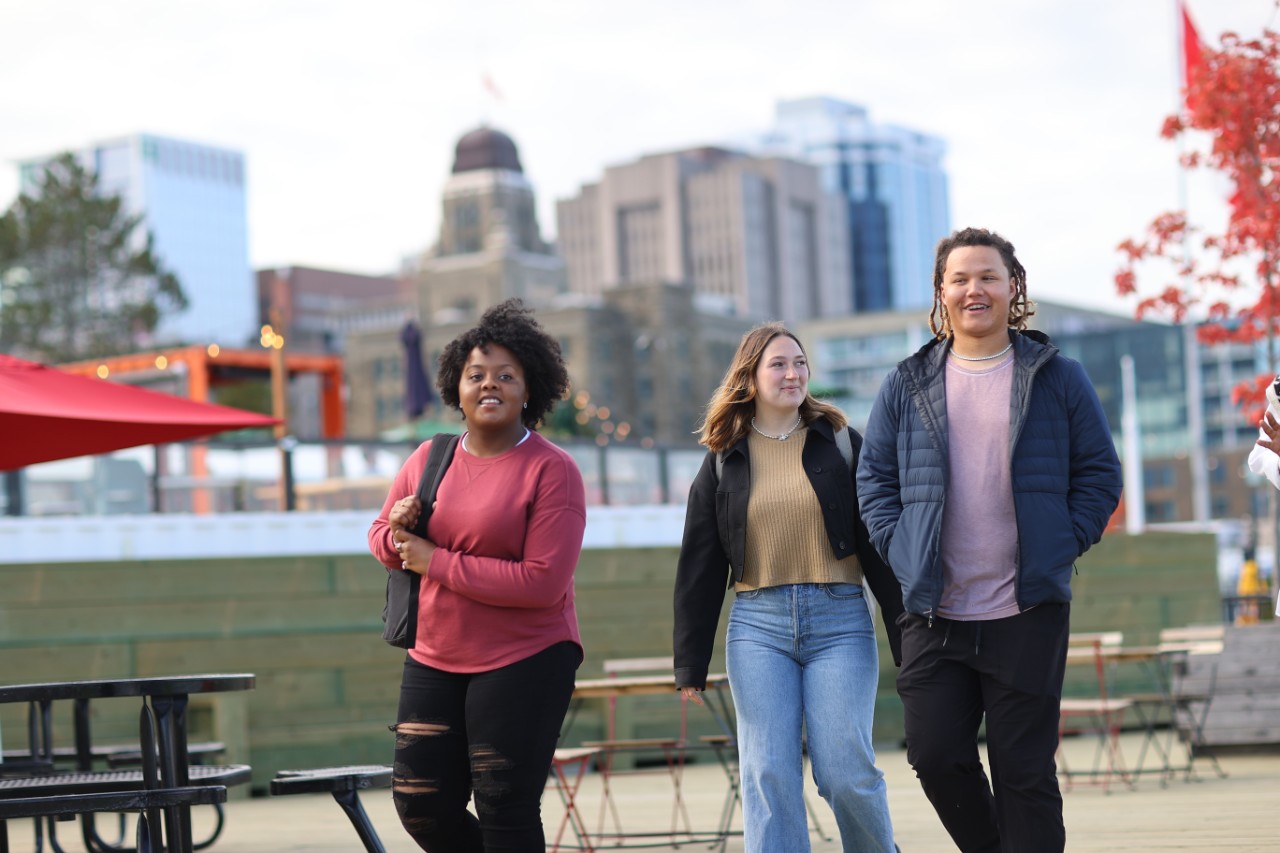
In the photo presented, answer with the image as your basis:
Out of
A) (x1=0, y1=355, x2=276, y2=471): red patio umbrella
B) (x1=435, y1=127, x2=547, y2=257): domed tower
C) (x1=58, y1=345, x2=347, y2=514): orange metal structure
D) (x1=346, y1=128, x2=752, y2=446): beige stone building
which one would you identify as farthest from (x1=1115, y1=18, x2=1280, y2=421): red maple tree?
(x1=435, y1=127, x2=547, y2=257): domed tower

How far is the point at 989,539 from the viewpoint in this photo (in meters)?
4.26

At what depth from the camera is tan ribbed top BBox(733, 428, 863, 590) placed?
15.3 ft

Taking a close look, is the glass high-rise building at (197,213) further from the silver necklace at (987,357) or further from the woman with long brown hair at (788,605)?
the silver necklace at (987,357)

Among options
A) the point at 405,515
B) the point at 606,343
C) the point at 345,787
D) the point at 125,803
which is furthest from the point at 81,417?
the point at 606,343

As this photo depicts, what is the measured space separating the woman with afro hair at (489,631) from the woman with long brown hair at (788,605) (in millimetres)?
492

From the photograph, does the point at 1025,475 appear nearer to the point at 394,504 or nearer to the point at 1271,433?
the point at 1271,433

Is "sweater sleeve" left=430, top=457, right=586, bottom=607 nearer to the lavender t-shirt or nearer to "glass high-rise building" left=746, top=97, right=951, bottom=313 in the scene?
the lavender t-shirt

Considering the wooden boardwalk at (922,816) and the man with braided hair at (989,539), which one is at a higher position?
the man with braided hair at (989,539)

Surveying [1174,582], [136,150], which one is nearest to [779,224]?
[136,150]

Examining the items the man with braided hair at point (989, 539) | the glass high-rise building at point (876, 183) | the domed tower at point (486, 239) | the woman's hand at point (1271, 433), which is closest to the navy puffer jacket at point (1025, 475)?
the man with braided hair at point (989, 539)

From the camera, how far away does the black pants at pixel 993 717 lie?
4234mm

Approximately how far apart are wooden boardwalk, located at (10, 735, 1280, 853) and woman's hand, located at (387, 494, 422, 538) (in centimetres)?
320

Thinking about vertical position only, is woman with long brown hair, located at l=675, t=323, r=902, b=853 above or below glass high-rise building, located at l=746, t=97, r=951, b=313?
below

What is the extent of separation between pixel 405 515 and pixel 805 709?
3.89 feet
